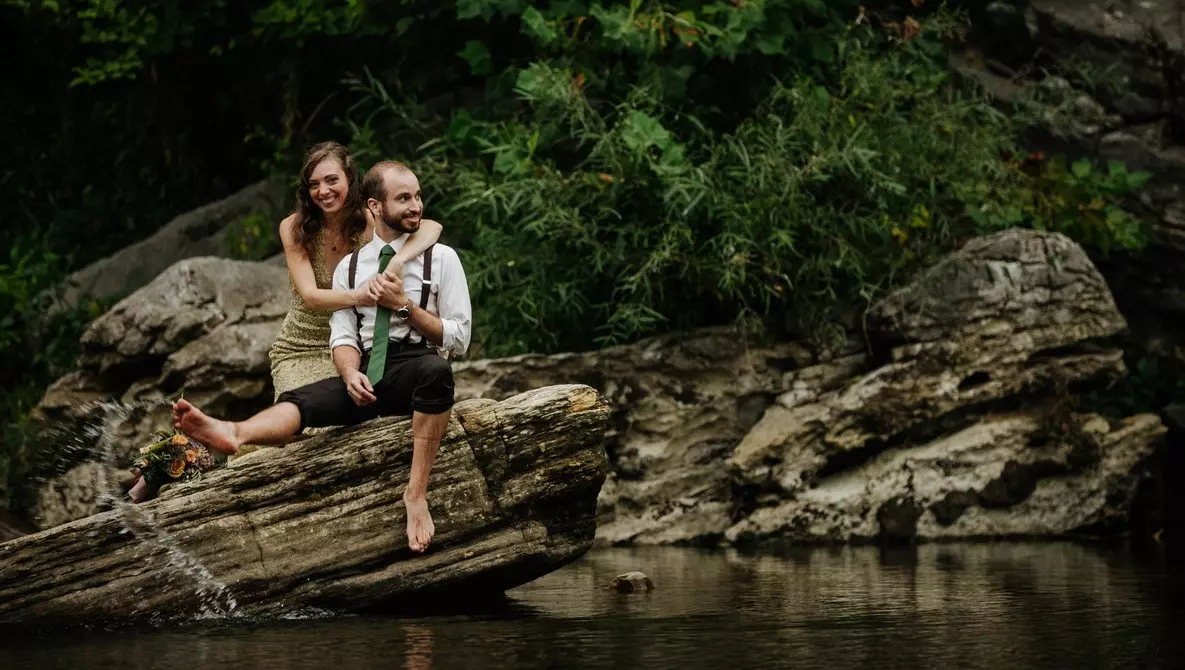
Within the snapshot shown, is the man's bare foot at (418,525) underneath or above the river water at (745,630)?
above

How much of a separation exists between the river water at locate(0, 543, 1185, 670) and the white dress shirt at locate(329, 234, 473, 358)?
123 centimetres

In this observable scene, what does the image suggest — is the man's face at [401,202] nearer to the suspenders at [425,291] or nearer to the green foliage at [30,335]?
the suspenders at [425,291]

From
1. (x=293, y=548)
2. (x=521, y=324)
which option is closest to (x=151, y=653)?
(x=293, y=548)

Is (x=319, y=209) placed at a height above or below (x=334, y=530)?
above

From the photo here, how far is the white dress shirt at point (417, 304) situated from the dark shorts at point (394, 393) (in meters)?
0.09

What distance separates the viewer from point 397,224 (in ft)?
23.2

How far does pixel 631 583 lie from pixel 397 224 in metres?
2.14

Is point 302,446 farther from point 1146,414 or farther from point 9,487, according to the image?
point 1146,414

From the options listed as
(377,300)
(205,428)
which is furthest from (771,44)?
(205,428)

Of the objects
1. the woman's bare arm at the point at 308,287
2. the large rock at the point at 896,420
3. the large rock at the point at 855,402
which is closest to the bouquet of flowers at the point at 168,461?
the woman's bare arm at the point at 308,287

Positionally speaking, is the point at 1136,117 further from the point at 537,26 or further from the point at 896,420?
the point at 537,26

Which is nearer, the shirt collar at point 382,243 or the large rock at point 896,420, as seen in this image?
the shirt collar at point 382,243

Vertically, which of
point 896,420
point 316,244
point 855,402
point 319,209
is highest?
point 319,209

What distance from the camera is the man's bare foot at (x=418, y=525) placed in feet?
23.2
